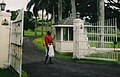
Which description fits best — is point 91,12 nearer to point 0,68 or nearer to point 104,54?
point 104,54

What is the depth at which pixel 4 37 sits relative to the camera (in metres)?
14.5

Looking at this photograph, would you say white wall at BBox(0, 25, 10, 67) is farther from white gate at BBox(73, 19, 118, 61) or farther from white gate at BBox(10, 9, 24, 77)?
white gate at BBox(73, 19, 118, 61)

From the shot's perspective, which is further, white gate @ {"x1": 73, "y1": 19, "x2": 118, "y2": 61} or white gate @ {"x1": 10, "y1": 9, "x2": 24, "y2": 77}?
white gate @ {"x1": 73, "y1": 19, "x2": 118, "y2": 61}

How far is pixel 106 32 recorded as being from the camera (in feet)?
59.6

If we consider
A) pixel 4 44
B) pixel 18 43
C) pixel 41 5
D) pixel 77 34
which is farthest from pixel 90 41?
pixel 41 5

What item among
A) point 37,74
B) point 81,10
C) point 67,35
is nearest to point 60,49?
point 67,35

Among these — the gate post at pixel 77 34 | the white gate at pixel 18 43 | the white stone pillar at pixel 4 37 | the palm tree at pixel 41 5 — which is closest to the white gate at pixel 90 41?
the gate post at pixel 77 34

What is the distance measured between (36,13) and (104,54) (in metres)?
49.2

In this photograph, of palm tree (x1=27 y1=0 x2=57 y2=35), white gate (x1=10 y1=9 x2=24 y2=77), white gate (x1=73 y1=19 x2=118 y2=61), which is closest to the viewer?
white gate (x1=10 y1=9 x2=24 y2=77)

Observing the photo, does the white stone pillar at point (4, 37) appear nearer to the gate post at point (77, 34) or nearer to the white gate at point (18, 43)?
the white gate at point (18, 43)

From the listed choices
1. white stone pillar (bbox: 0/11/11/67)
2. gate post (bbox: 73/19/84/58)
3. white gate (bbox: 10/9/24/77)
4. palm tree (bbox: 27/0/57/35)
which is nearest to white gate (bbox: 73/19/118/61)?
gate post (bbox: 73/19/84/58)

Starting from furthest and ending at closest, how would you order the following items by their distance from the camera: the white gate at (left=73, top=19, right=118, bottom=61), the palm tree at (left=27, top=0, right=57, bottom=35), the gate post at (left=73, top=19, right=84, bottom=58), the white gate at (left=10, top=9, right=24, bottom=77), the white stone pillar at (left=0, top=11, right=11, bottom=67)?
the palm tree at (left=27, top=0, right=57, bottom=35) → the gate post at (left=73, top=19, right=84, bottom=58) → the white gate at (left=73, top=19, right=118, bottom=61) → the white stone pillar at (left=0, top=11, right=11, bottom=67) → the white gate at (left=10, top=9, right=24, bottom=77)

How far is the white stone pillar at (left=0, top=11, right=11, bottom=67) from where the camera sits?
14.3 metres

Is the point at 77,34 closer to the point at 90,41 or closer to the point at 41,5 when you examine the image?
the point at 90,41
